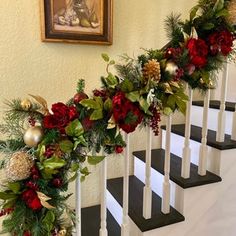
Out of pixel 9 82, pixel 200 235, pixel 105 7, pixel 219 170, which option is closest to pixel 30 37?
pixel 9 82

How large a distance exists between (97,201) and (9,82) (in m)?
1.02

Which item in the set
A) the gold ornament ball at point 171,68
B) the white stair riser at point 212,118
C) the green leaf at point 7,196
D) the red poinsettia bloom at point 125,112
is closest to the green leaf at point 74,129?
the red poinsettia bloom at point 125,112

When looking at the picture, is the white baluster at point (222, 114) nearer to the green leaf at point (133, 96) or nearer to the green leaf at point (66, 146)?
the green leaf at point (133, 96)

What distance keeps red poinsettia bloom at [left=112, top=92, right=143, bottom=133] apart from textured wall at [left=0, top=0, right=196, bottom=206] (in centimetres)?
91

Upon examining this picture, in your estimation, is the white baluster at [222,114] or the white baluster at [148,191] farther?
the white baluster at [222,114]

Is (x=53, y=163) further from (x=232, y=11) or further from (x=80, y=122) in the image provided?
(x=232, y=11)

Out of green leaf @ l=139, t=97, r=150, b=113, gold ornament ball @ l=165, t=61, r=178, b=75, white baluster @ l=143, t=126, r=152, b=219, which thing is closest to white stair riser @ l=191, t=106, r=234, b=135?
white baluster @ l=143, t=126, r=152, b=219

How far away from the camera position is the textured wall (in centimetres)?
143

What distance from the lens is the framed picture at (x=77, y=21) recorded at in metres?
1.47

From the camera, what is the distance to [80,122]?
747 millimetres

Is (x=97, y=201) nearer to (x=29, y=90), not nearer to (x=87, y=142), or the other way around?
(x=29, y=90)

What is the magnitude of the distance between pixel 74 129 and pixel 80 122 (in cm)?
3

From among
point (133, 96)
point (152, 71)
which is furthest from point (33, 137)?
point (152, 71)

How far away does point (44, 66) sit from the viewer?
5.02ft
